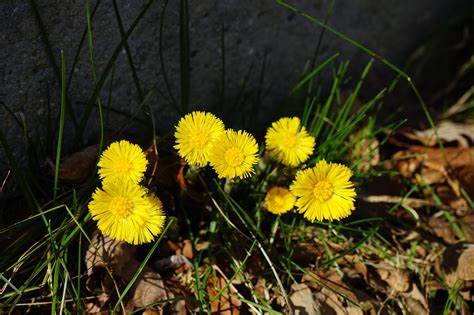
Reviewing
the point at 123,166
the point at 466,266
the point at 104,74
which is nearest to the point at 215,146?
the point at 123,166

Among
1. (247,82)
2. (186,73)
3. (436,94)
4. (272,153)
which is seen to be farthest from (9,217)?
(436,94)

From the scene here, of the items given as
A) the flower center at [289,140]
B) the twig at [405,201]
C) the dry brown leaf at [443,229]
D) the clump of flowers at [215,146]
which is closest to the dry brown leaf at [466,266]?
the dry brown leaf at [443,229]

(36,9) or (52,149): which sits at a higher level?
(36,9)

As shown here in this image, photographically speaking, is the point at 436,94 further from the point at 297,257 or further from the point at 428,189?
the point at 297,257

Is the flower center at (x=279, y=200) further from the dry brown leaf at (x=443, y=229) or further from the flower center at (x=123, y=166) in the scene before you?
the dry brown leaf at (x=443, y=229)

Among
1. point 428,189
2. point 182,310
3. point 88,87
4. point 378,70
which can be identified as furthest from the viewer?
point 378,70

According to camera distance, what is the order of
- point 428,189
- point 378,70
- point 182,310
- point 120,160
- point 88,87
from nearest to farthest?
point 120,160 → point 182,310 → point 88,87 → point 428,189 → point 378,70
